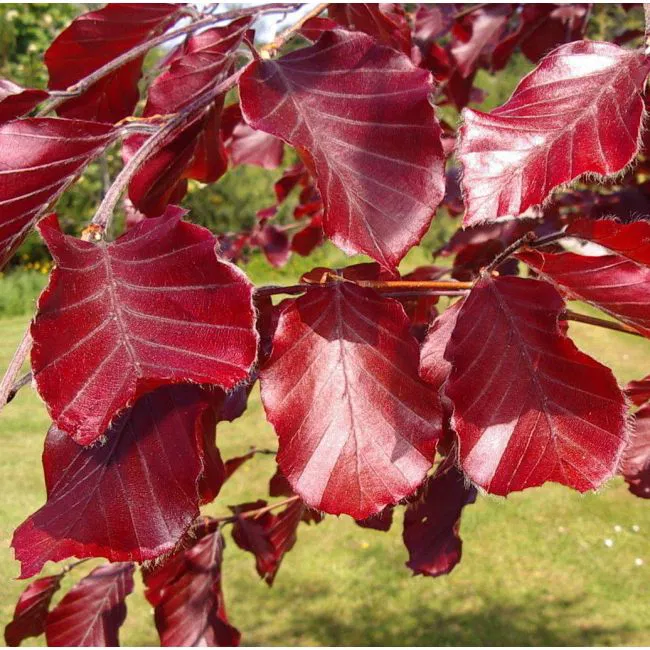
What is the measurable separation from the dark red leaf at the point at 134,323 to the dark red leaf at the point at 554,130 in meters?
0.15

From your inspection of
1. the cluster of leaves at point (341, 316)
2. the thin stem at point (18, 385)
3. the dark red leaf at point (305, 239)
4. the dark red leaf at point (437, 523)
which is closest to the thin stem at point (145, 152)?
the cluster of leaves at point (341, 316)

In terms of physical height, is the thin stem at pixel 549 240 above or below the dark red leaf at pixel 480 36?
above

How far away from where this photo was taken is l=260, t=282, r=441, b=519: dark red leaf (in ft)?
1.64

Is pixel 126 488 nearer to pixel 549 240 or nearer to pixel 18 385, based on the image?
pixel 18 385

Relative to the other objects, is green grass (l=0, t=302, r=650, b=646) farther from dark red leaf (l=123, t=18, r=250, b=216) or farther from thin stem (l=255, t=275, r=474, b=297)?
thin stem (l=255, t=275, r=474, b=297)

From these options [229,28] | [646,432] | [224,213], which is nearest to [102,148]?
[229,28]

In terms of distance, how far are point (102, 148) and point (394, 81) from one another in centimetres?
20

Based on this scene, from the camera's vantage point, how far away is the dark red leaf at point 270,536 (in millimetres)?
1190

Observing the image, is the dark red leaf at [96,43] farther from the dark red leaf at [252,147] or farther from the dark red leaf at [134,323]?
the dark red leaf at [252,147]

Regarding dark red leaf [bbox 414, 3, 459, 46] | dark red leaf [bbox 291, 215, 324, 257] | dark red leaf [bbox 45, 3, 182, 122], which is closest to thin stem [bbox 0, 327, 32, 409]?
dark red leaf [bbox 45, 3, 182, 122]

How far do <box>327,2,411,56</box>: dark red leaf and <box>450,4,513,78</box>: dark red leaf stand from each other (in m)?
0.59

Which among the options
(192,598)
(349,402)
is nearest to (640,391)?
(349,402)

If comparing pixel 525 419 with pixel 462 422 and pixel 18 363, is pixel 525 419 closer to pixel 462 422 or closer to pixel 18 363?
pixel 462 422

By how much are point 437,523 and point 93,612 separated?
55cm
